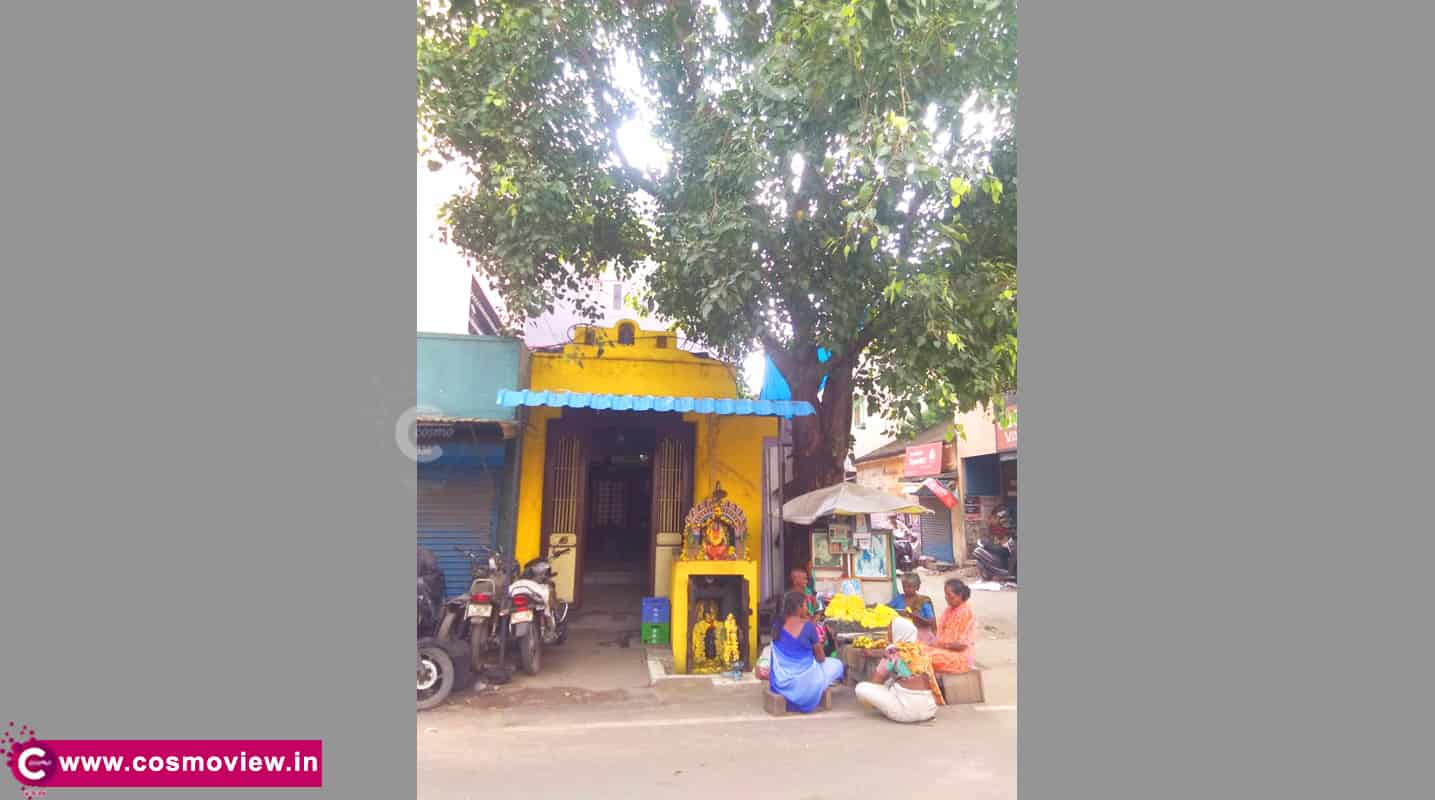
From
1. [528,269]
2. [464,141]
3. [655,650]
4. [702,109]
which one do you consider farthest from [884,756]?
[464,141]

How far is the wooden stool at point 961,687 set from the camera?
6.45 m

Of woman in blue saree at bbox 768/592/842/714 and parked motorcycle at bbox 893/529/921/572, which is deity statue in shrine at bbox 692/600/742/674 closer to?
woman in blue saree at bbox 768/592/842/714

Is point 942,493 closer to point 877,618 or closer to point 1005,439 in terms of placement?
point 1005,439

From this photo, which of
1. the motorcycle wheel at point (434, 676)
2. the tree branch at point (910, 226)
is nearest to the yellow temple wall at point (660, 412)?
the motorcycle wheel at point (434, 676)

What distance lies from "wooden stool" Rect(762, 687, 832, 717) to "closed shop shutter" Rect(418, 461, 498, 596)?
470 cm

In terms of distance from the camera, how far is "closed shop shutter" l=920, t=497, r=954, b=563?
19.7 metres

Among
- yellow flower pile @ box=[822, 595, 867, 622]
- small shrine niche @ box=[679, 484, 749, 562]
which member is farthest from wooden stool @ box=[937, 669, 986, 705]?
small shrine niche @ box=[679, 484, 749, 562]

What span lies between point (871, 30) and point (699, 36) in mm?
2440

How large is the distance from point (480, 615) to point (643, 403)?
2513 millimetres

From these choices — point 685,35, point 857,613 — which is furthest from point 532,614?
point 685,35

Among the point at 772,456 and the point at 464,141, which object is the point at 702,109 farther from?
the point at 772,456

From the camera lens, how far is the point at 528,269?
281 inches

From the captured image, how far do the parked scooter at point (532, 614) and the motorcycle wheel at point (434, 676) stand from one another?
2.49 ft
